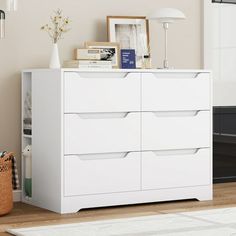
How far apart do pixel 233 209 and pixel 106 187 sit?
2.69ft

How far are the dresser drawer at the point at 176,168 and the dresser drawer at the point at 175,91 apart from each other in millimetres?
314

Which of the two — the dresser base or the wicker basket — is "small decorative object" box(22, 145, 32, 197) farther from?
the dresser base

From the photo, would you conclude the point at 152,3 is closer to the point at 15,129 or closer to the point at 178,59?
→ the point at 178,59

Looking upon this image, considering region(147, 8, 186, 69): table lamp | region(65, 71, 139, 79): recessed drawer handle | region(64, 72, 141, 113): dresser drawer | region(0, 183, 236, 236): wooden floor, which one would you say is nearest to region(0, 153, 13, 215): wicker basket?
A: region(0, 183, 236, 236): wooden floor

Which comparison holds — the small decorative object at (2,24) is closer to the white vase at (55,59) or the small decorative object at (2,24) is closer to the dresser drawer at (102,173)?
the white vase at (55,59)

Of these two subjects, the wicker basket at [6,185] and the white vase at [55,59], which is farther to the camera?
the white vase at [55,59]

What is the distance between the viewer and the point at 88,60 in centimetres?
478

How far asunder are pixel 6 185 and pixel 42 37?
3.74 feet

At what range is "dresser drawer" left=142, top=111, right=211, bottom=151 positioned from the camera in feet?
15.5

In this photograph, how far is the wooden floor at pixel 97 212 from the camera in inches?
164

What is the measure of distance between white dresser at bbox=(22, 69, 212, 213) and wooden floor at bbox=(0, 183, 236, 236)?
0.20 feet

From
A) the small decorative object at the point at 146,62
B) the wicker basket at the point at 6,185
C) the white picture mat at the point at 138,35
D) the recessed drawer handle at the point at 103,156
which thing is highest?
the white picture mat at the point at 138,35

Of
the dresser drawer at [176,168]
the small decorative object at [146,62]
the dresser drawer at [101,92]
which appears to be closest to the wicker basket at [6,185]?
the dresser drawer at [101,92]

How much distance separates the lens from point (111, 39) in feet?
16.7
